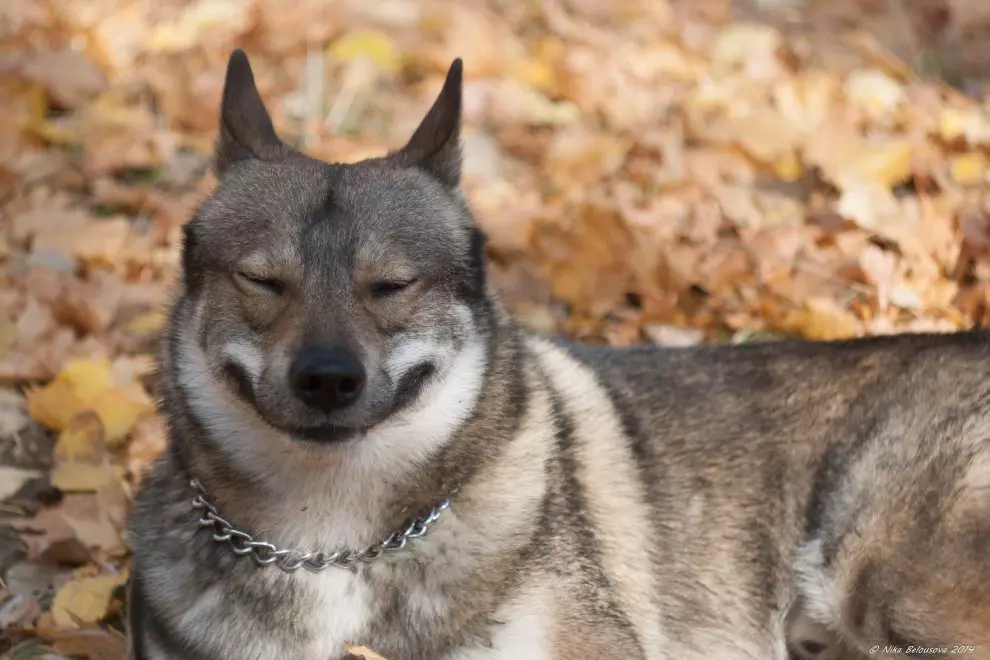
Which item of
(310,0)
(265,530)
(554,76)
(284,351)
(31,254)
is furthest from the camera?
(310,0)

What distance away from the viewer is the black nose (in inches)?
121

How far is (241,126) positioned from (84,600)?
1.64m

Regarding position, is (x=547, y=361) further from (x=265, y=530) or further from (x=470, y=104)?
(x=470, y=104)

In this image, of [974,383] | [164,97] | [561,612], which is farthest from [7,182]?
[974,383]

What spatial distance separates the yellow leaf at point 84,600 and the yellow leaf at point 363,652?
1.11 m

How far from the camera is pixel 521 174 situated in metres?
7.15

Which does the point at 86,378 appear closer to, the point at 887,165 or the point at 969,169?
the point at 887,165

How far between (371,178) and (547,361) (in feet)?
3.30

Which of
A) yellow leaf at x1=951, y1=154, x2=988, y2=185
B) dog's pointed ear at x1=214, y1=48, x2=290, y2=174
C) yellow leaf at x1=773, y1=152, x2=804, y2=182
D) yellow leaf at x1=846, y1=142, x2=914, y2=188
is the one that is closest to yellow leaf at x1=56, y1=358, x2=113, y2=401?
dog's pointed ear at x1=214, y1=48, x2=290, y2=174

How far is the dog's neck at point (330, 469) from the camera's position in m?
3.38

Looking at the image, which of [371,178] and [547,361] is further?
[547,361]

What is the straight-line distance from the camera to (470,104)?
7.69 m

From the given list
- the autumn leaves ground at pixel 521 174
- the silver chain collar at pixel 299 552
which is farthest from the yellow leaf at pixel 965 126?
the silver chain collar at pixel 299 552

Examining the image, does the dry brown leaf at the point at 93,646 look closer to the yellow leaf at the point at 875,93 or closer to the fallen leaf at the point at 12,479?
the fallen leaf at the point at 12,479
